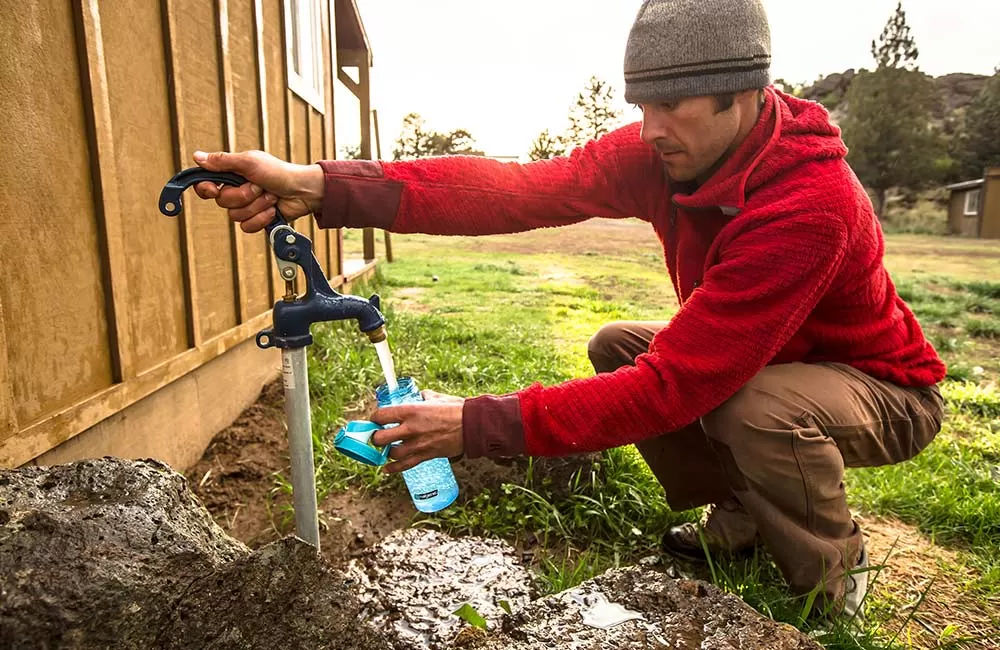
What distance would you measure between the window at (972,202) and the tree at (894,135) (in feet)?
18.3

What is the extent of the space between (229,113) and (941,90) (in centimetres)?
6755

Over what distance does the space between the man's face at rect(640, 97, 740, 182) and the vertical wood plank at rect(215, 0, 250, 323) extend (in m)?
2.08

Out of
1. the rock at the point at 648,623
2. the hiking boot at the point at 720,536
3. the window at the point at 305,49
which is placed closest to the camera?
the rock at the point at 648,623

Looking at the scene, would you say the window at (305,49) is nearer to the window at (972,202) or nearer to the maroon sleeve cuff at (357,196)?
the maroon sleeve cuff at (357,196)

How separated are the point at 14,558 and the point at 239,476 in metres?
2.02

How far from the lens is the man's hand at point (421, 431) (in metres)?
1.52

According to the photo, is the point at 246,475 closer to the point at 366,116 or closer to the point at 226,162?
the point at 226,162

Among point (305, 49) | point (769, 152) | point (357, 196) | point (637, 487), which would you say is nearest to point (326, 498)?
point (637, 487)

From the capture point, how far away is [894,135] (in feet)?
122

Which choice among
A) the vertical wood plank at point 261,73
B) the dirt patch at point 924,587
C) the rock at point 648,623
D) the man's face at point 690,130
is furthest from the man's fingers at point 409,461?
the vertical wood plank at point 261,73

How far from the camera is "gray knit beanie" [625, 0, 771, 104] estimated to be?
5.97 feet

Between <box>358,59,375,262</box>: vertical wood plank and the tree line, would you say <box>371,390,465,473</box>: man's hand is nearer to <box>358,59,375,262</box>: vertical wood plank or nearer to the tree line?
<box>358,59,375,262</box>: vertical wood plank

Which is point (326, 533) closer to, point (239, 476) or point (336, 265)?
point (239, 476)

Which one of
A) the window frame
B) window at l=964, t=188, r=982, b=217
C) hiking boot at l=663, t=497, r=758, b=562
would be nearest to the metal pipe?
hiking boot at l=663, t=497, r=758, b=562
